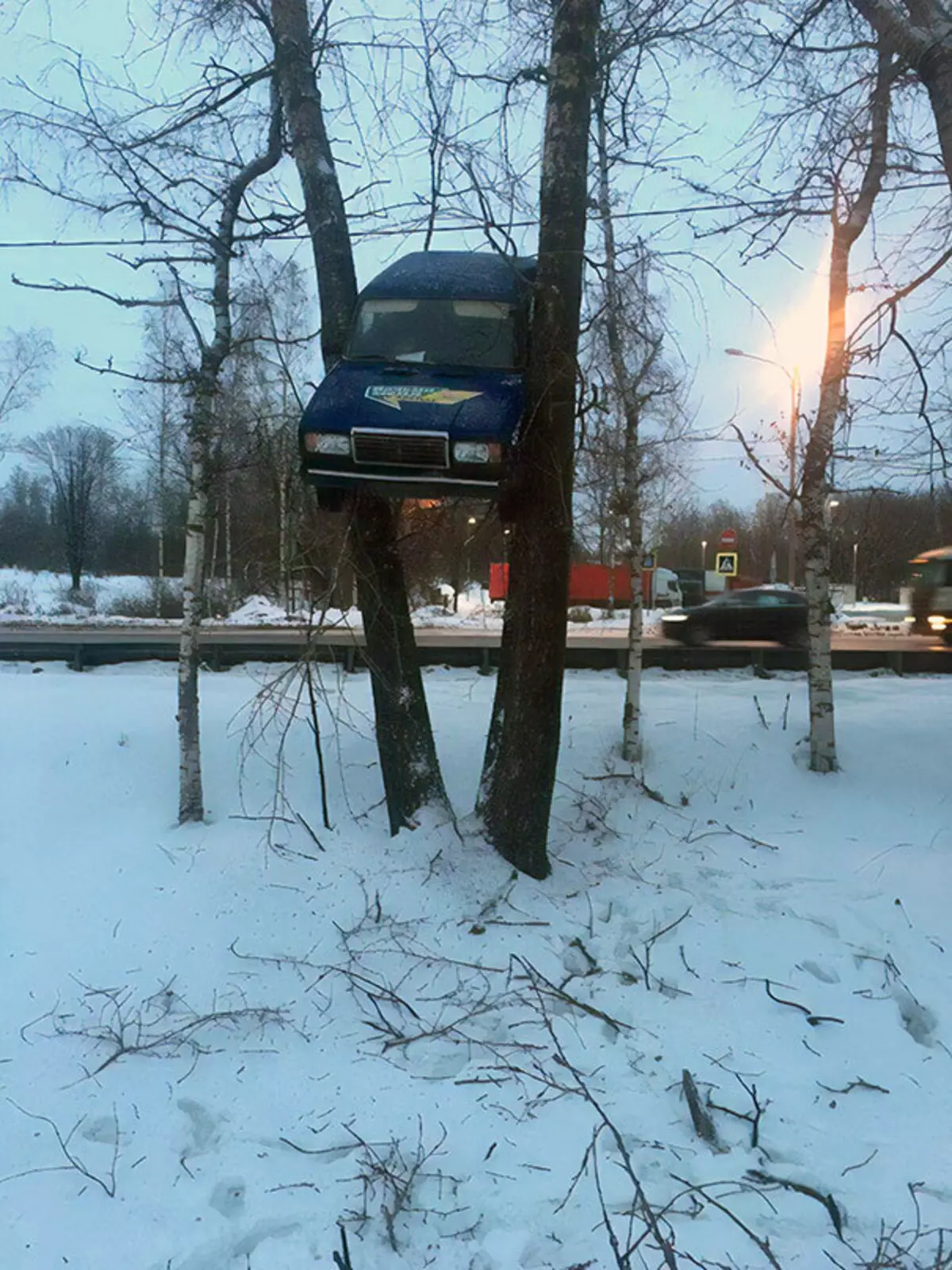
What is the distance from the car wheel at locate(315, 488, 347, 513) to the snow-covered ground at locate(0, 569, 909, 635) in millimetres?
14892

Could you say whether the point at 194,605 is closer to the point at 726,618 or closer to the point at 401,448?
the point at 401,448

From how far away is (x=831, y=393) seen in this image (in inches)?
301

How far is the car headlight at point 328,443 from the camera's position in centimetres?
506

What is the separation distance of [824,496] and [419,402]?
453cm

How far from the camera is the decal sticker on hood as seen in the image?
200 inches

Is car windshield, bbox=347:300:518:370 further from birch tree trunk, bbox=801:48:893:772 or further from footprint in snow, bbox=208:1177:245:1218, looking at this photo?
footprint in snow, bbox=208:1177:245:1218

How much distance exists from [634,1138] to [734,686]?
7650 millimetres

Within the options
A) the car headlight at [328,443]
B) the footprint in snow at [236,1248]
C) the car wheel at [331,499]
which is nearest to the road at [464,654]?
the car wheel at [331,499]

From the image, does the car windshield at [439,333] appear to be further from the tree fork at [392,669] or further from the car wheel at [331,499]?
the tree fork at [392,669]

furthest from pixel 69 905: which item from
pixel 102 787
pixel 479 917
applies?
pixel 479 917

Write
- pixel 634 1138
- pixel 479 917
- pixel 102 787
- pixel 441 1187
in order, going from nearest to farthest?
pixel 441 1187 < pixel 634 1138 < pixel 479 917 < pixel 102 787

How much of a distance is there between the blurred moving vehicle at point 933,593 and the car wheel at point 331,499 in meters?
17.9

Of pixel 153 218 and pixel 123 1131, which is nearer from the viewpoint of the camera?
pixel 123 1131

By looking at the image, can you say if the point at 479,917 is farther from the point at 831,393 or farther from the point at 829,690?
the point at 831,393
